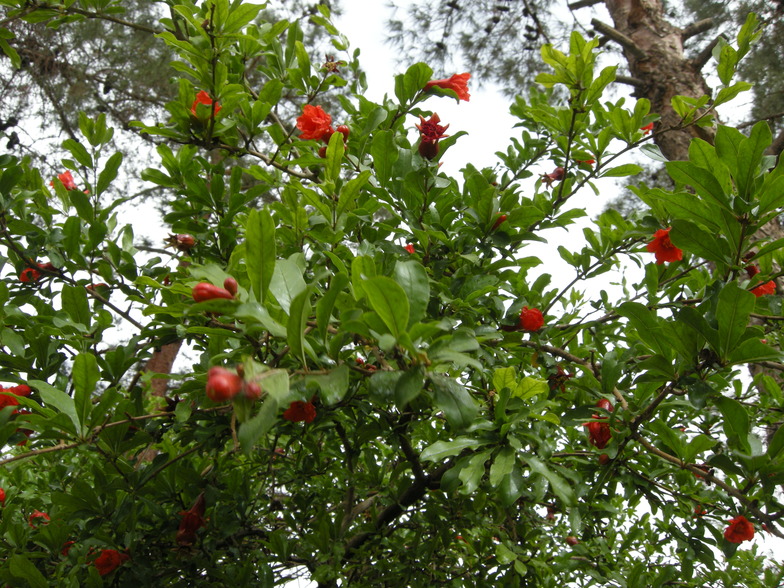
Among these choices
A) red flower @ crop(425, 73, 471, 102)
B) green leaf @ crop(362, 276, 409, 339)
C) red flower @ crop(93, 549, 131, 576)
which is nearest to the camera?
green leaf @ crop(362, 276, 409, 339)

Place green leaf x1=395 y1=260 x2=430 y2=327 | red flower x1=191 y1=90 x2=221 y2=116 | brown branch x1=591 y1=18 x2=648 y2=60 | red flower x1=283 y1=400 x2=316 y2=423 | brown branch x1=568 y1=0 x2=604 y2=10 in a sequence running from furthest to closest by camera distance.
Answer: brown branch x1=568 y1=0 x2=604 y2=10
brown branch x1=591 y1=18 x2=648 y2=60
red flower x1=191 y1=90 x2=221 y2=116
red flower x1=283 y1=400 x2=316 y2=423
green leaf x1=395 y1=260 x2=430 y2=327

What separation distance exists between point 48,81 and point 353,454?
521 cm

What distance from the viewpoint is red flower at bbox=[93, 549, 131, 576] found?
4.75 ft

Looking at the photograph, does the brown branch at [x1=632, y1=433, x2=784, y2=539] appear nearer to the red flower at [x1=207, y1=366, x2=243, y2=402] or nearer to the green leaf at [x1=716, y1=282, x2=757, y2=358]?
the green leaf at [x1=716, y1=282, x2=757, y2=358]

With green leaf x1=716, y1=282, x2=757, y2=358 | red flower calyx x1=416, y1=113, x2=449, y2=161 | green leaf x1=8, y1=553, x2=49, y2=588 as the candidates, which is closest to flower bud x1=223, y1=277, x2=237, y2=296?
green leaf x1=716, y1=282, x2=757, y2=358

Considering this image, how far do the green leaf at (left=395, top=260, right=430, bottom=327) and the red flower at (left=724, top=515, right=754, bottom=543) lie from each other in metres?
0.95

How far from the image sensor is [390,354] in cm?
81

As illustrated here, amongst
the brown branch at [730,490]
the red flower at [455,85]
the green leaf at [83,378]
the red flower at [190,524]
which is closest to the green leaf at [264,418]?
the green leaf at [83,378]

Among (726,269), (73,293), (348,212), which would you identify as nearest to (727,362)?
(726,269)

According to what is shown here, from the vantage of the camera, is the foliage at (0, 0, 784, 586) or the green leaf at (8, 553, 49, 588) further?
the green leaf at (8, 553, 49, 588)

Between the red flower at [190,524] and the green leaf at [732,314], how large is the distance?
1290 mm

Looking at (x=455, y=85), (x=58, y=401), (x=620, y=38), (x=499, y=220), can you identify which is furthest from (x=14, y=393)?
(x=620, y=38)

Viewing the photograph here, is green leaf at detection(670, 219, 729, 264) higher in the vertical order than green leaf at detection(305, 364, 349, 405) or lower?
higher

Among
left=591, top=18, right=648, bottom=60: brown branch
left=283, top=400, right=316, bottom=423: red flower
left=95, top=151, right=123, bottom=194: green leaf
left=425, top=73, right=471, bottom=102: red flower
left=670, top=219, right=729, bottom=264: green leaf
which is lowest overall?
left=283, top=400, right=316, bottom=423: red flower
